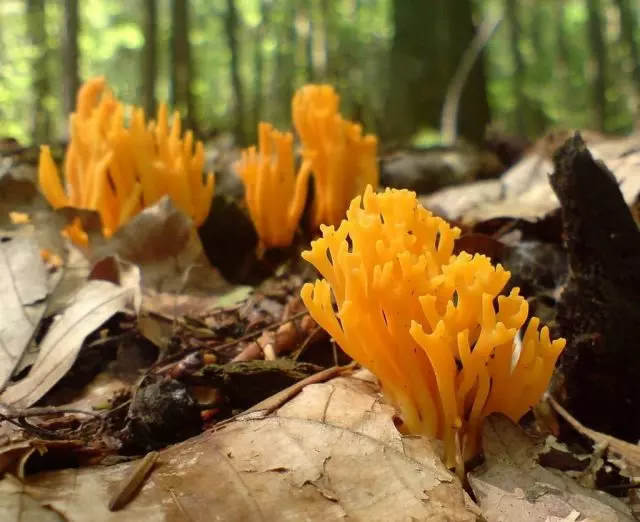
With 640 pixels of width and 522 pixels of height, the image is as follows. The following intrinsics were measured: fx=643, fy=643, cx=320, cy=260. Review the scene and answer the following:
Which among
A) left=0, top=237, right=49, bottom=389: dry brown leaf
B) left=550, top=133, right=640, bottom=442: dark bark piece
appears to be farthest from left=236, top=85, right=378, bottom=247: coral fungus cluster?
left=550, top=133, right=640, bottom=442: dark bark piece

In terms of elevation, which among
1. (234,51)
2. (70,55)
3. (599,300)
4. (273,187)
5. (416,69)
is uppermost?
(234,51)

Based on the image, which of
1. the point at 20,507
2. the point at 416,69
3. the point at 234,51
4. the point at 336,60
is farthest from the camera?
the point at 336,60

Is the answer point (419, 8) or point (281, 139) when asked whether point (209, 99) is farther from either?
point (281, 139)

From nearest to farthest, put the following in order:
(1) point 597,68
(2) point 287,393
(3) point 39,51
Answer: (2) point 287,393 < (3) point 39,51 < (1) point 597,68

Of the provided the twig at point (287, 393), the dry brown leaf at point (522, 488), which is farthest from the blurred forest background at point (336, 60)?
the dry brown leaf at point (522, 488)

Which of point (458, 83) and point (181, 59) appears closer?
point (458, 83)

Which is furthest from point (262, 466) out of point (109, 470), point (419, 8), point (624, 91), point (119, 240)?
point (624, 91)

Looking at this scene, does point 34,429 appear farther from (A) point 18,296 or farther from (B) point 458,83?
(B) point 458,83

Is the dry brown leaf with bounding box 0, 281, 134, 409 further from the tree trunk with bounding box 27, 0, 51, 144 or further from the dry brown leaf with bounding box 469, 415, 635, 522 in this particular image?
the tree trunk with bounding box 27, 0, 51, 144

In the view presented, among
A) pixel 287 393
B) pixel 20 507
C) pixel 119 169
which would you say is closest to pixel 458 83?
pixel 119 169
